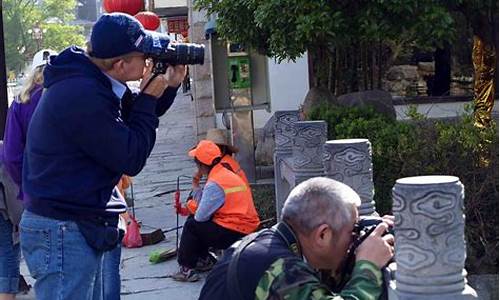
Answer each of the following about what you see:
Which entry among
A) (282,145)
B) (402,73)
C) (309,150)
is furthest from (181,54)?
(402,73)

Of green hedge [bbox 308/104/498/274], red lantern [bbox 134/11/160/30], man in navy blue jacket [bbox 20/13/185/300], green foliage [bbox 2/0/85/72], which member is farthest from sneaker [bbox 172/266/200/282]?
green foliage [bbox 2/0/85/72]

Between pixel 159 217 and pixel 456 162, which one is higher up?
pixel 456 162

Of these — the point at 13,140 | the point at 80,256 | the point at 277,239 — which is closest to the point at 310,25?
the point at 13,140

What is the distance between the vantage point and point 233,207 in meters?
6.54

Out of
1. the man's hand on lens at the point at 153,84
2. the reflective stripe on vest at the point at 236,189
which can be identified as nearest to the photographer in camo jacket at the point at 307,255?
the man's hand on lens at the point at 153,84

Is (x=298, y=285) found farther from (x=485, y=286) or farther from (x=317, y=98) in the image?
(x=317, y=98)

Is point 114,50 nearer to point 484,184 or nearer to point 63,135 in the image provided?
point 63,135

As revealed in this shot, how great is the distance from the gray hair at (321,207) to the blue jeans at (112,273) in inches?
87.4

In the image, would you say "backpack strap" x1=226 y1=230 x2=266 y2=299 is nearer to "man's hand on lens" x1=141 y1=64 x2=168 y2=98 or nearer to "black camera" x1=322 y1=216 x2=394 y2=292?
"black camera" x1=322 y1=216 x2=394 y2=292

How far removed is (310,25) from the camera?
6.60 meters

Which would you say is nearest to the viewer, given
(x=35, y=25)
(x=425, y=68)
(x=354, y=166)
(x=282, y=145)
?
(x=354, y=166)

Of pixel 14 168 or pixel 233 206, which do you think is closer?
pixel 14 168

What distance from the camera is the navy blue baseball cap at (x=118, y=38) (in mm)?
3707

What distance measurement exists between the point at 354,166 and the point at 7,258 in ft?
6.95
